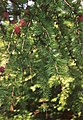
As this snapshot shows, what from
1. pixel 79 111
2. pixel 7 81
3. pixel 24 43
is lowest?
pixel 79 111

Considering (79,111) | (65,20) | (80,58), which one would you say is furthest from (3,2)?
(79,111)

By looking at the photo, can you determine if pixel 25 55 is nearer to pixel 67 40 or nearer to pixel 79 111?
pixel 67 40

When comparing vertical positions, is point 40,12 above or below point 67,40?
above

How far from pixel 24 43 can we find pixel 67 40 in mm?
173

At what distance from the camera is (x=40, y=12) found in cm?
105

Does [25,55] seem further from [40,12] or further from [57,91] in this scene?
[57,91]

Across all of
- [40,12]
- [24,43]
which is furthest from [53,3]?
[24,43]

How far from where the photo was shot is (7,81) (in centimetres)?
96

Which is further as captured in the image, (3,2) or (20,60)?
(3,2)

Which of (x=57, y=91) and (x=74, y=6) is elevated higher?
(x=74, y=6)

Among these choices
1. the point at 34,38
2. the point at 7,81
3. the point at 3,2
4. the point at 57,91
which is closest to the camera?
the point at 7,81

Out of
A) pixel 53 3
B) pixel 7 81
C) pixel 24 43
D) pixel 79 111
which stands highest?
pixel 53 3

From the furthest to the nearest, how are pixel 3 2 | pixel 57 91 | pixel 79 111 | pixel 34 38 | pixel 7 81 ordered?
1. pixel 57 91
2. pixel 79 111
3. pixel 3 2
4. pixel 34 38
5. pixel 7 81

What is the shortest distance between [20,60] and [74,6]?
0.87 feet
